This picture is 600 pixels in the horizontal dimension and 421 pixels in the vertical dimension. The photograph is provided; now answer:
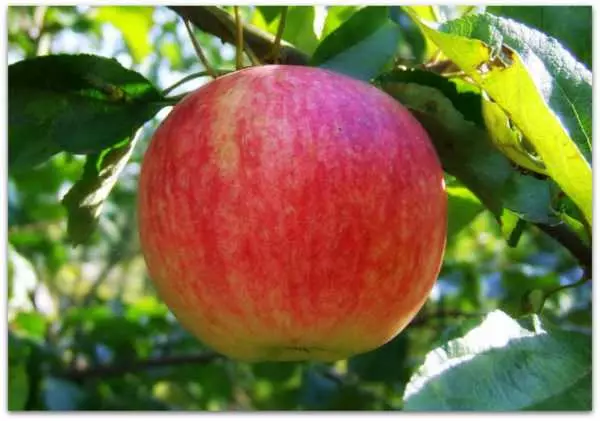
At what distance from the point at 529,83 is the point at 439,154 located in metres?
0.25

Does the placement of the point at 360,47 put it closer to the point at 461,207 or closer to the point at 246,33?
the point at 246,33

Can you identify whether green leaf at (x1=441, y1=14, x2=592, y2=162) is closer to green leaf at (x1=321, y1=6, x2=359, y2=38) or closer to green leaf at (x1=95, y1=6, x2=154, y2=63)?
green leaf at (x1=321, y1=6, x2=359, y2=38)

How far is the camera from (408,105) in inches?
40.5

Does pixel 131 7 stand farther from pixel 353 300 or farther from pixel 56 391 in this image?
pixel 353 300

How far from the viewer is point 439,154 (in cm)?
105

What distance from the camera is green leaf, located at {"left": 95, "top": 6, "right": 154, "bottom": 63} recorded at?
1.76 meters

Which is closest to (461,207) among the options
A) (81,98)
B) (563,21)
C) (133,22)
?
(563,21)

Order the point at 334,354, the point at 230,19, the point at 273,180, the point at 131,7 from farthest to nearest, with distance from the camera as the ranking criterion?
1. the point at 131,7
2. the point at 230,19
3. the point at 334,354
4. the point at 273,180

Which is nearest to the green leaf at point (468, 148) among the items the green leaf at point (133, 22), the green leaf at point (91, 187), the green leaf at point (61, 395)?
the green leaf at point (91, 187)

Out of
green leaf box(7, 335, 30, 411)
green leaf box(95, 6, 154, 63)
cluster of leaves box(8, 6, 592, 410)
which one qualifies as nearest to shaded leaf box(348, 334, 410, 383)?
cluster of leaves box(8, 6, 592, 410)

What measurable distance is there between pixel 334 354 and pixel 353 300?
0.10 m

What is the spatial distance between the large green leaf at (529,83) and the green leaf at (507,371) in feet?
0.43

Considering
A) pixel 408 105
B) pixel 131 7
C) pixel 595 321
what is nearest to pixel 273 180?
pixel 408 105

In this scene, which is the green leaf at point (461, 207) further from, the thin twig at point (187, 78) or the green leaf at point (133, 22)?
the green leaf at point (133, 22)
